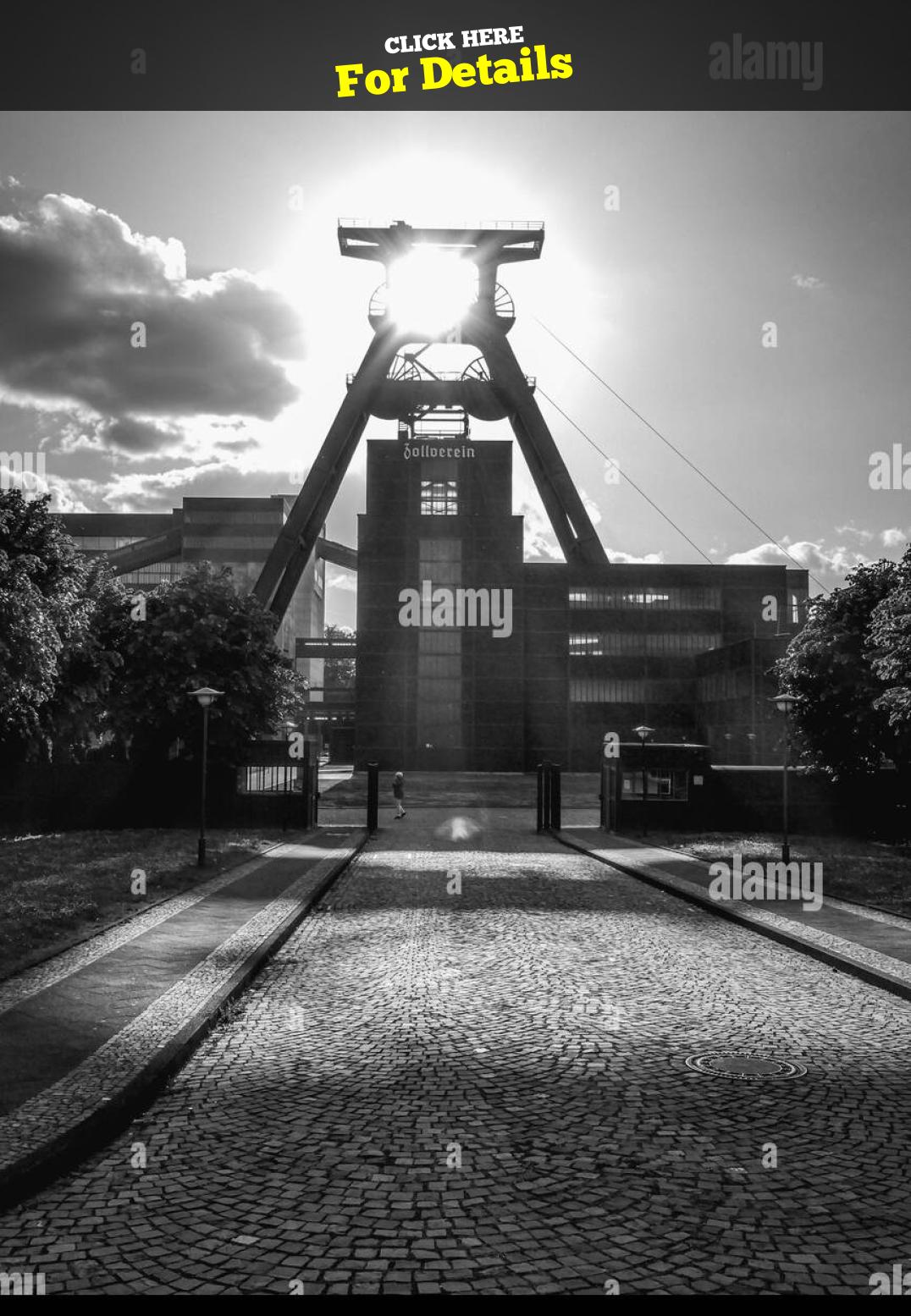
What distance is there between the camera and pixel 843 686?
32969 mm

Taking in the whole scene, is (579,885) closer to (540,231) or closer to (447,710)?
(447,710)

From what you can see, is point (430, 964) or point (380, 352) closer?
point (430, 964)

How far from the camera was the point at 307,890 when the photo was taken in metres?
17.1

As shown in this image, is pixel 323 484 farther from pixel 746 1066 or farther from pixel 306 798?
pixel 746 1066

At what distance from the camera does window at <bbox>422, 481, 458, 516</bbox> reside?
7906 centimetres

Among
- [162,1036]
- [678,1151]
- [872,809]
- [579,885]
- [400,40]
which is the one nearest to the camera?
[678,1151]

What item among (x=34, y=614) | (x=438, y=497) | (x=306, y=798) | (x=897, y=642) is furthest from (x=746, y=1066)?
(x=438, y=497)

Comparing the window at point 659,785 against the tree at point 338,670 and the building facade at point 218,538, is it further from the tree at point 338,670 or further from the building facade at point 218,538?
the tree at point 338,670

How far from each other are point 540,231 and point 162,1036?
7594 centimetres

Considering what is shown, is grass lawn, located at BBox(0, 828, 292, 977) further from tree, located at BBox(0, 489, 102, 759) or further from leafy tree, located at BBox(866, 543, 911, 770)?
leafy tree, located at BBox(866, 543, 911, 770)

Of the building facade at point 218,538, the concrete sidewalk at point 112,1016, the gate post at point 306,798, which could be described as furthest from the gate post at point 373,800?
the building facade at point 218,538

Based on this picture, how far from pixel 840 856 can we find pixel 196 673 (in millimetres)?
19936

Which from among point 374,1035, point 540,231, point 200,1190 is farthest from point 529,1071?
point 540,231

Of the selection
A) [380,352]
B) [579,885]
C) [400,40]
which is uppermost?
[380,352]
